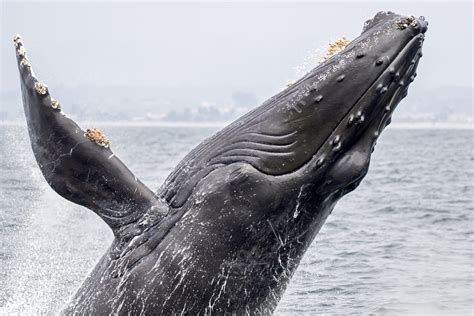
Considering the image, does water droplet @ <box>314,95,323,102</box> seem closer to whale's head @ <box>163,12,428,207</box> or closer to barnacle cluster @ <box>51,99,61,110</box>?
whale's head @ <box>163,12,428,207</box>

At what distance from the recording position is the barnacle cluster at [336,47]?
9.66 m

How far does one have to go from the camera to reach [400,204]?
1406 inches

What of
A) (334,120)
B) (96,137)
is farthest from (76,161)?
(334,120)

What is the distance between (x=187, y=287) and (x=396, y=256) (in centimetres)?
1346

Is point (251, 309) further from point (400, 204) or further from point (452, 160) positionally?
point (452, 160)

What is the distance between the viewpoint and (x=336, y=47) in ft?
31.9

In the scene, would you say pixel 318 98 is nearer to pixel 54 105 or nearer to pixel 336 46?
pixel 336 46

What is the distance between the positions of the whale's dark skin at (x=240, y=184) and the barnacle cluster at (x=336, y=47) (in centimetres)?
36

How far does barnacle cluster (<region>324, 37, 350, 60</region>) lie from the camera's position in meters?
9.66

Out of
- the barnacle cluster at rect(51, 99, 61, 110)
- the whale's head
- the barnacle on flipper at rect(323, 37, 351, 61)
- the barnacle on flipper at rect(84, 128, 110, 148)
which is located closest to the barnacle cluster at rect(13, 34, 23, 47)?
the barnacle cluster at rect(51, 99, 61, 110)

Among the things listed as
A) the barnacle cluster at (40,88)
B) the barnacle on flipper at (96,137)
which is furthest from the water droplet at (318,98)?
the barnacle cluster at (40,88)

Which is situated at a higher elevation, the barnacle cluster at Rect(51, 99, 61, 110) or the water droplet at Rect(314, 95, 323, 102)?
the barnacle cluster at Rect(51, 99, 61, 110)

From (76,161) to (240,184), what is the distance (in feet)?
5.13

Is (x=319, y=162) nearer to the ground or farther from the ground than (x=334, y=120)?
nearer to the ground
